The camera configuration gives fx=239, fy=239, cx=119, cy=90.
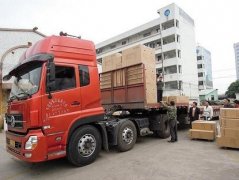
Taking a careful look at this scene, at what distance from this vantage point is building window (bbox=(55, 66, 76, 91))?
590 cm

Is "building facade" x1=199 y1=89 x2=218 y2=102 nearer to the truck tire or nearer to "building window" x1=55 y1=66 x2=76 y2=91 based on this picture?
the truck tire

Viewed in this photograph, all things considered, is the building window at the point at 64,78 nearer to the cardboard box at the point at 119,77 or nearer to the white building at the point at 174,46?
the cardboard box at the point at 119,77

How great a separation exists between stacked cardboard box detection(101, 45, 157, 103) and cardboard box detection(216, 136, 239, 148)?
2.58 metres

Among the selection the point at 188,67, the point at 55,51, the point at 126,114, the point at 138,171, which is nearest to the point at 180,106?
the point at 126,114

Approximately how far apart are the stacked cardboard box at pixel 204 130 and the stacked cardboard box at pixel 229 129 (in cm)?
133

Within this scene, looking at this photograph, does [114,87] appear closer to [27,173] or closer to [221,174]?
[27,173]

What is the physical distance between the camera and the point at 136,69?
859cm

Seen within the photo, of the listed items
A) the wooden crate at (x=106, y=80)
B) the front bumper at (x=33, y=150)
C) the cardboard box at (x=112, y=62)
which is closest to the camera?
the front bumper at (x=33, y=150)

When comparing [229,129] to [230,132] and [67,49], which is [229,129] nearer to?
[230,132]

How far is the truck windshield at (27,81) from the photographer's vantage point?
18.3ft

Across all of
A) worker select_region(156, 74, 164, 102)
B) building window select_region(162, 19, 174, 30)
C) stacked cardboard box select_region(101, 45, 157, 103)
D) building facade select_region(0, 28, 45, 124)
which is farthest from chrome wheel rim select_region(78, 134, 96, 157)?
building window select_region(162, 19, 174, 30)

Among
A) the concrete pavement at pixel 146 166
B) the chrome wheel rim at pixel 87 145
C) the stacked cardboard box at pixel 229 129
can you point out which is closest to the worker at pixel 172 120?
the concrete pavement at pixel 146 166

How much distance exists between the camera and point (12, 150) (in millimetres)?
5977

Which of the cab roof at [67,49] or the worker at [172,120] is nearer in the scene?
the cab roof at [67,49]
